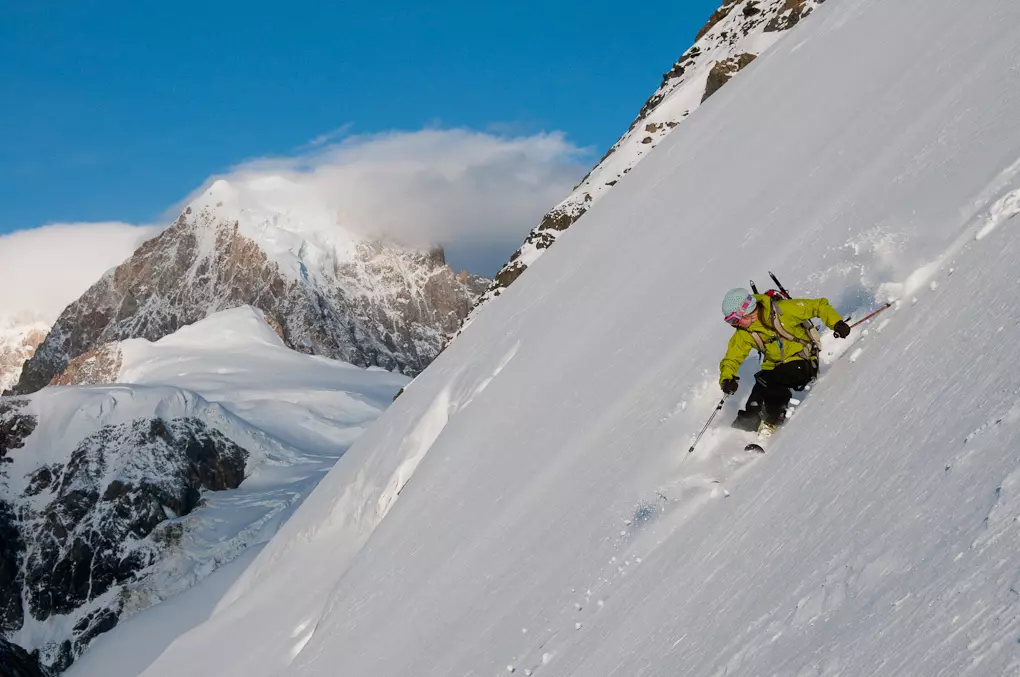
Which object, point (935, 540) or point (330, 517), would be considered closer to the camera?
point (935, 540)

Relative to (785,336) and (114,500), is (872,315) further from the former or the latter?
(114,500)

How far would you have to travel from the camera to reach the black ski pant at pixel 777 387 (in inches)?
305

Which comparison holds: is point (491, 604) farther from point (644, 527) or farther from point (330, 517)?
point (330, 517)

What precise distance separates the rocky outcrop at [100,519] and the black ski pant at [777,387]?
117 m

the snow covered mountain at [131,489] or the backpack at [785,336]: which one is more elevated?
the snow covered mountain at [131,489]

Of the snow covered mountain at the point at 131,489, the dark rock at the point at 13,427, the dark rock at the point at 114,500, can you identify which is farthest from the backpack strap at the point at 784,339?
the dark rock at the point at 13,427

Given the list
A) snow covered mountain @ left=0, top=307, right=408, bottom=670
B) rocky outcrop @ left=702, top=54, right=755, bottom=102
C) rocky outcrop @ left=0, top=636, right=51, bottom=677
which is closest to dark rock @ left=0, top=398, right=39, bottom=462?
snow covered mountain @ left=0, top=307, right=408, bottom=670

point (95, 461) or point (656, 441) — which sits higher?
point (95, 461)

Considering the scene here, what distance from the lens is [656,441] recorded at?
8.98 metres

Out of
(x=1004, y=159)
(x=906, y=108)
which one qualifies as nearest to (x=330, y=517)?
(x=906, y=108)

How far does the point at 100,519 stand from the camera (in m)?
123

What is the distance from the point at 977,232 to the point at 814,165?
554 cm

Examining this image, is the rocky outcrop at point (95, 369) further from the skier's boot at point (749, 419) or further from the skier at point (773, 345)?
the skier's boot at point (749, 419)

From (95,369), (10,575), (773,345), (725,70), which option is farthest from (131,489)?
(773,345)
